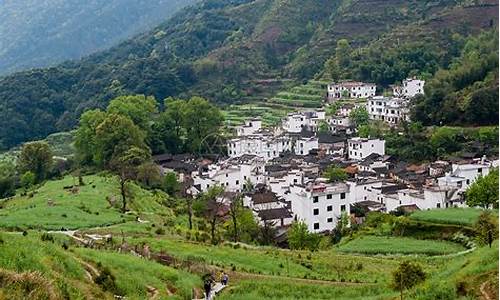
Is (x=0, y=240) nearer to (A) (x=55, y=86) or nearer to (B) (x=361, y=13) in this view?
(A) (x=55, y=86)

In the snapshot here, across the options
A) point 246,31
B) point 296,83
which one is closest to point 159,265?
point 296,83

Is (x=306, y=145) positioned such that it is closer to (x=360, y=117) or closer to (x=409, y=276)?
(x=360, y=117)

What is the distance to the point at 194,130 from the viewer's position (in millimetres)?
54250

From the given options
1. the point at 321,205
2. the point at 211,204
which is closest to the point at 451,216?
the point at 321,205

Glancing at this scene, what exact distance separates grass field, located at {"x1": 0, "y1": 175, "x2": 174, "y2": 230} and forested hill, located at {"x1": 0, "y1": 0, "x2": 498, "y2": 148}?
3997 cm

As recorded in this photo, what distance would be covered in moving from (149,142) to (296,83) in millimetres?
29983

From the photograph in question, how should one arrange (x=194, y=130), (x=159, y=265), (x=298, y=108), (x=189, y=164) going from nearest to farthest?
(x=159, y=265) < (x=189, y=164) < (x=194, y=130) < (x=298, y=108)

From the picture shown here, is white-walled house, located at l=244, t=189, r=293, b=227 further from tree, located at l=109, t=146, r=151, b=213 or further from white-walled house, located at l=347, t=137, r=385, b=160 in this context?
white-walled house, located at l=347, t=137, r=385, b=160

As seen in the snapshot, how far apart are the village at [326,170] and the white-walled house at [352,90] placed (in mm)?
101

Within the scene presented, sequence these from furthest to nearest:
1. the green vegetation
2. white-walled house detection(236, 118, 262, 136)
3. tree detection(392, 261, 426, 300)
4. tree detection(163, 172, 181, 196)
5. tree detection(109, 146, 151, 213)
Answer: white-walled house detection(236, 118, 262, 136)
the green vegetation
tree detection(163, 172, 181, 196)
tree detection(109, 146, 151, 213)
tree detection(392, 261, 426, 300)

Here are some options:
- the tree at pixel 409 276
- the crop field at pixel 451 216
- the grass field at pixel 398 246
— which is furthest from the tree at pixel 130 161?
the tree at pixel 409 276

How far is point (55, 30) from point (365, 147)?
147567mm

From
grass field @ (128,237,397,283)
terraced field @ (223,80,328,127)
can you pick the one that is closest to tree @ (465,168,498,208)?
grass field @ (128,237,397,283)

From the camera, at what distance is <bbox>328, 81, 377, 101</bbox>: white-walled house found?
69.4 meters
